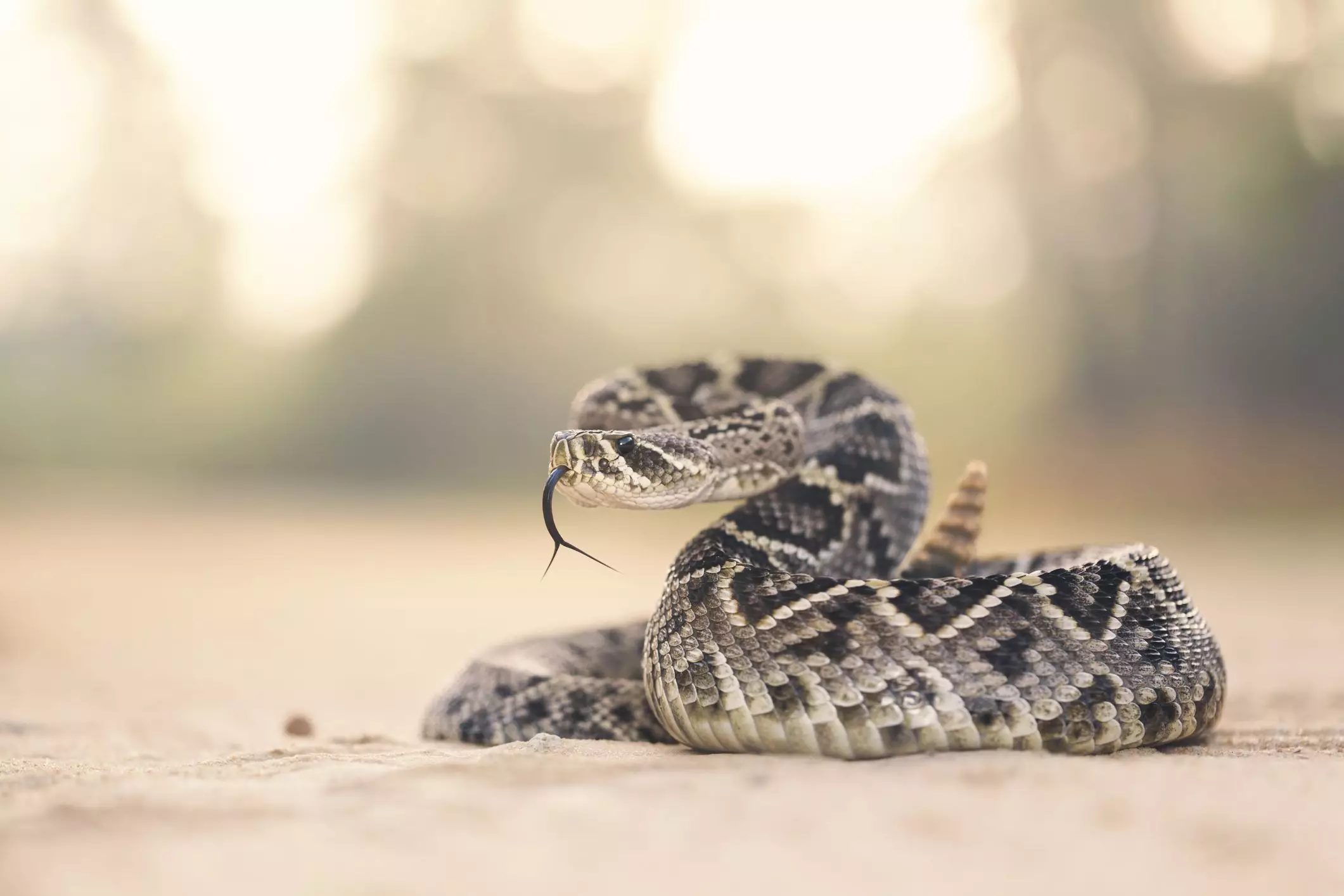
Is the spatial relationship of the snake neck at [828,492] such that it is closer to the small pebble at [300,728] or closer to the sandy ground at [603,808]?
the sandy ground at [603,808]

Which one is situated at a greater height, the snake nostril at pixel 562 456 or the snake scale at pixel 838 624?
the snake nostril at pixel 562 456

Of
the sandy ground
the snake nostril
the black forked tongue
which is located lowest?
the sandy ground

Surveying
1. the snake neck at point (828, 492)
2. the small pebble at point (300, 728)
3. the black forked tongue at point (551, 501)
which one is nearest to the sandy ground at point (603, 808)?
the small pebble at point (300, 728)

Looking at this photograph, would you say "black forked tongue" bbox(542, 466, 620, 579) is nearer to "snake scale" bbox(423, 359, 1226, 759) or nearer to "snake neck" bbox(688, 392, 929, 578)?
"snake scale" bbox(423, 359, 1226, 759)

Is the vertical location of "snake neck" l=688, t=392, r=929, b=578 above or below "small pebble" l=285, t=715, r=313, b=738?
above

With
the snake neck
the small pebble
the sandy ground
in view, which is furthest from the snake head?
the small pebble

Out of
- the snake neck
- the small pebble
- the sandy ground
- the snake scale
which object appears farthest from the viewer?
the small pebble

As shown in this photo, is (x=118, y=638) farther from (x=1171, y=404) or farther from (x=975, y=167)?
(x=975, y=167)

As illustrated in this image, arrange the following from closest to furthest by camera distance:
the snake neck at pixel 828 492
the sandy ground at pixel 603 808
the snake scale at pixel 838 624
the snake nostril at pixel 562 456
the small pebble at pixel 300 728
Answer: the sandy ground at pixel 603 808 < the snake scale at pixel 838 624 < the snake nostril at pixel 562 456 < the snake neck at pixel 828 492 < the small pebble at pixel 300 728

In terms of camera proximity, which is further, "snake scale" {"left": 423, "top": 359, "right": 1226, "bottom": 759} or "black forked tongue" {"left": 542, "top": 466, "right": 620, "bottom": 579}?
"black forked tongue" {"left": 542, "top": 466, "right": 620, "bottom": 579}
